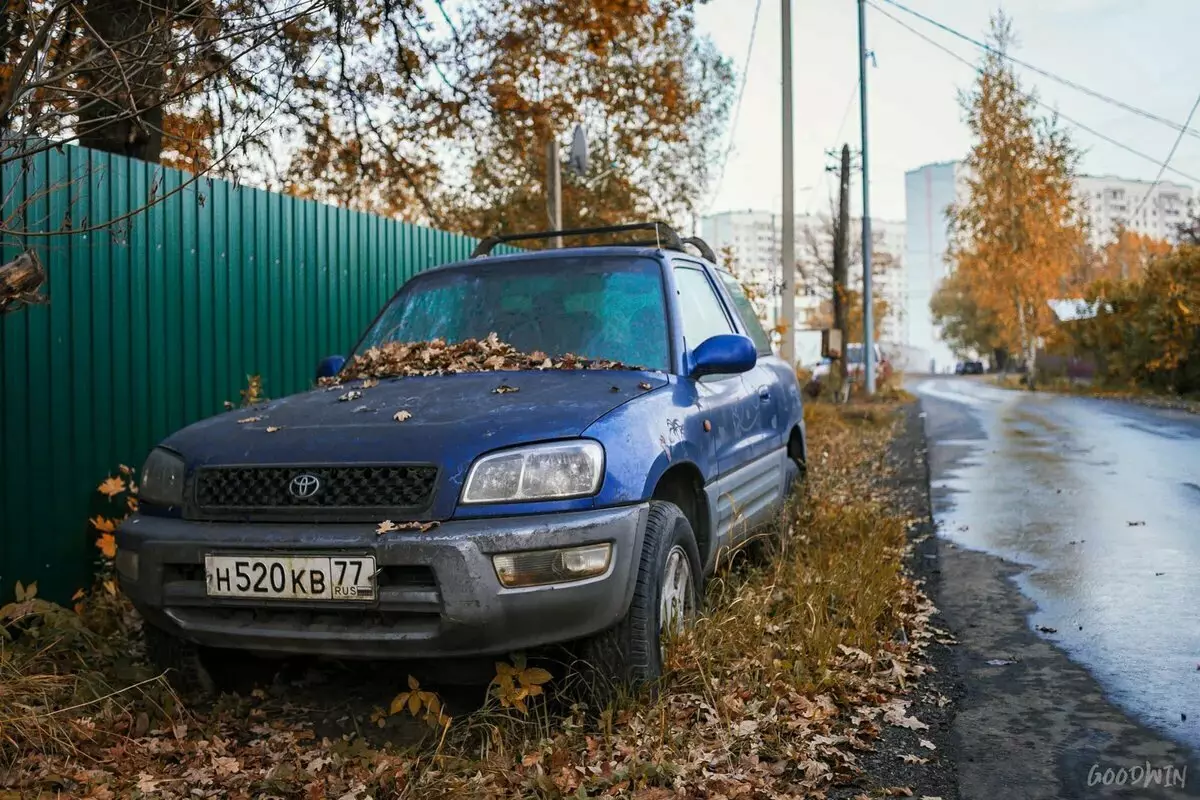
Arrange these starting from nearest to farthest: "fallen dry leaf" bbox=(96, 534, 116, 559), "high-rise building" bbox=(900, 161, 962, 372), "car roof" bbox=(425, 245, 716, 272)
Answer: "car roof" bbox=(425, 245, 716, 272) → "fallen dry leaf" bbox=(96, 534, 116, 559) → "high-rise building" bbox=(900, 161, 962, 372)

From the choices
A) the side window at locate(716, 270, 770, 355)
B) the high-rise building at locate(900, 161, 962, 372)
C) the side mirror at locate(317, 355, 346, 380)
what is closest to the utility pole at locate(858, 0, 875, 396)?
the side window at locate(716, 270, 770, 355)

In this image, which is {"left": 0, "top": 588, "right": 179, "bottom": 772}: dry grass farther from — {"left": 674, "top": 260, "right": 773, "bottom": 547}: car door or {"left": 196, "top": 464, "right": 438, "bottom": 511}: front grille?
{"left": 674, "top": 260, "right": 773, "bottom": 547}: car door

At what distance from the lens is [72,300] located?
5.16m

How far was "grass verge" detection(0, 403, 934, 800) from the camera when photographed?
296 cm

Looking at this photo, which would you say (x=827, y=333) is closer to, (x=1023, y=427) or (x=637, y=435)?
(x=1023, y=427)

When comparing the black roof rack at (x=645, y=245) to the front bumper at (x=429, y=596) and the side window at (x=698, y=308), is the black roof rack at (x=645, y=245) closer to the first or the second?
the side window at (x=698, y=308)

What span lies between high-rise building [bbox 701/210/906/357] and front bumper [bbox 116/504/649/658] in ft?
40.1

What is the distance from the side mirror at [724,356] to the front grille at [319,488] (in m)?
1.44

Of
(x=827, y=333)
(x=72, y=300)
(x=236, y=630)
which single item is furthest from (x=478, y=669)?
(x=827, y=333)

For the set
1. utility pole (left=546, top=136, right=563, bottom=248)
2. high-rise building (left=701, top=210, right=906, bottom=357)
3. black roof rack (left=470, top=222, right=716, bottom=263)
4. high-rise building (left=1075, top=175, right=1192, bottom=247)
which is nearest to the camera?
black roof rack (left=470, top=222, right=716, bottom=263)

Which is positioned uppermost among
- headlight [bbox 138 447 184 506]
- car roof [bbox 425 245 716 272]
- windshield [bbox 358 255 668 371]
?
car roof [bbox 425 245 716 272]

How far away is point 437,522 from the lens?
10.1 ft

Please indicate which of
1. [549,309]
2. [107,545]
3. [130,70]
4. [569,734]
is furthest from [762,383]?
[107,545]

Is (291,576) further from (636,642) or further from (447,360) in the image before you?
(447,360)
